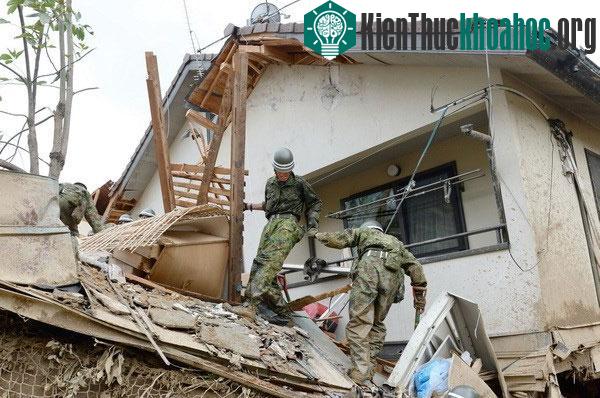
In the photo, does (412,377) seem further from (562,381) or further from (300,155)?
(300,155)

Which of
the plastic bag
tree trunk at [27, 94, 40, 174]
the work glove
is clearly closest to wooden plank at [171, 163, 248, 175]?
tree trunk at [27, 94, 40, 174]

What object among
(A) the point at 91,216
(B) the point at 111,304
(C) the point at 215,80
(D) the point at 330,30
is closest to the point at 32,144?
(B) the point at 111,304

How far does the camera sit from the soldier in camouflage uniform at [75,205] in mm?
7145

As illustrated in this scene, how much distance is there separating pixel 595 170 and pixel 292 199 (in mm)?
4736

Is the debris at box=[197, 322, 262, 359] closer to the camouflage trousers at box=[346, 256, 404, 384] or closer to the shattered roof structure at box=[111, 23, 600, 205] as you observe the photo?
the camouflage trousers at box=[346, 256, 404, 384]

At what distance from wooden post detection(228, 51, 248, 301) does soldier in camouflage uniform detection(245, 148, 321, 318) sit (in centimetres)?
25

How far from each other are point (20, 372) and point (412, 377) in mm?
3009

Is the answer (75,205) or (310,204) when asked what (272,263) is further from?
(75,205)

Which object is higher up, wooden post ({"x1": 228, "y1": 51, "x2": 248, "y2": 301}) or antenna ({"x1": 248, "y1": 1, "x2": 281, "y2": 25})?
antenna ({"x1": 248, "y1": 1, "x2": 281, "y2": 25})

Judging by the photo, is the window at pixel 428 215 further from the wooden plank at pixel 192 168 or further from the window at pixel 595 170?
the wooden plank at pixel 192 168

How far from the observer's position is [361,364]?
193 inches

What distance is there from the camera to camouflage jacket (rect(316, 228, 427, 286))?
539 centimetres

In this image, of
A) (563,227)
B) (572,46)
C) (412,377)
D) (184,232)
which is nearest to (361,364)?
(412,377)

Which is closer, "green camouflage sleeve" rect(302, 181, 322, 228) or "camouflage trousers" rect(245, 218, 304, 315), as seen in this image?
"camouflage trousers" rect(245, 218, 304, 315)
